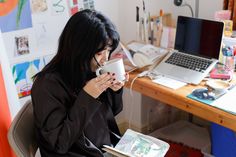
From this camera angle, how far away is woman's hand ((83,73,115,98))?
3.68ft

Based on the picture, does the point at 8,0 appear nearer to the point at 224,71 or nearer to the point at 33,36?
the point at 33,36

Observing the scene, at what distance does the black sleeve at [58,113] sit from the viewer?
108 cm

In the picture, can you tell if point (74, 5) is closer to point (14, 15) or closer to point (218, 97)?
point (14, 15)

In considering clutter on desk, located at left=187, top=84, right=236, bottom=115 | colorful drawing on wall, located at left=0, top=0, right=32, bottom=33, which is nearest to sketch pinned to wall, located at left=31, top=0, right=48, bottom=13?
colorful drawing on wall, located at left=0, top=0, right=32, bottom=33

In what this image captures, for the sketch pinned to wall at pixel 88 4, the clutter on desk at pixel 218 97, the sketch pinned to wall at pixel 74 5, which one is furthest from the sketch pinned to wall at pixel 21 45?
the clutter on desk at pixel 218 97

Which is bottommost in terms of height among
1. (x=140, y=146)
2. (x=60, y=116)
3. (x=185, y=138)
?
(x=185, y=138)

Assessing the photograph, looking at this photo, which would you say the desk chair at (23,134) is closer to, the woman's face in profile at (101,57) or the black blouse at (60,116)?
the black blouse at (60,116)

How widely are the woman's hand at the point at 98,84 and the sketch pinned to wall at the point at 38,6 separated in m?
0.96

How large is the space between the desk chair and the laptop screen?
1028 millimetres

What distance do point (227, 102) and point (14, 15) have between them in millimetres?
1254

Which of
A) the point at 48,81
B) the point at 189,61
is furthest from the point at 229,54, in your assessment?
the point at 48,81

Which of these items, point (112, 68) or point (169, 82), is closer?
point (112, 68)

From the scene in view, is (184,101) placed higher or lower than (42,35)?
lower

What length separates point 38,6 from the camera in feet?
6.29
